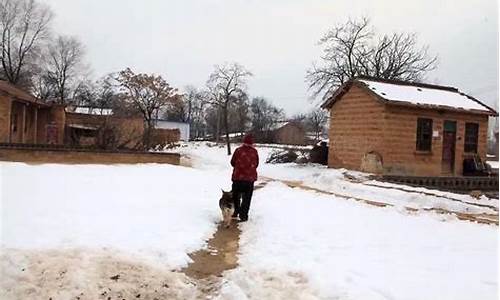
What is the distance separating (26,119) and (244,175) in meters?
26.5

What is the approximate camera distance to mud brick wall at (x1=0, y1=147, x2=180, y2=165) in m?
19.6

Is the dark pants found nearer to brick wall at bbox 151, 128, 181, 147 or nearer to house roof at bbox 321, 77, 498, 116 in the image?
house roof at bbox 321, 77, 498, 116

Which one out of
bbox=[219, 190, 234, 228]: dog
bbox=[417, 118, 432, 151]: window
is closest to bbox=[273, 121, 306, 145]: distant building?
bbox=[417, 118, 432, 151]: window

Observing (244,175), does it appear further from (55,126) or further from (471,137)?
(55,126)

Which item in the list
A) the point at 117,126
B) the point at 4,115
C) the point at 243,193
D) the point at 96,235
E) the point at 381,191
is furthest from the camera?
the point at 117,126

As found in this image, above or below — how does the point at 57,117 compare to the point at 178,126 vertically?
below

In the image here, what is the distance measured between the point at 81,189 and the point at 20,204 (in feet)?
10.6

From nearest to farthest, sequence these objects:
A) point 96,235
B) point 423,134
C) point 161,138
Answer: point 96,235, point 423,134, point 161,138

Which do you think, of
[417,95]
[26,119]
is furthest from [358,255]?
[26,119]

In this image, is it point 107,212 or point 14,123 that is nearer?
point 107,212

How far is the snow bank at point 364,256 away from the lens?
585cm

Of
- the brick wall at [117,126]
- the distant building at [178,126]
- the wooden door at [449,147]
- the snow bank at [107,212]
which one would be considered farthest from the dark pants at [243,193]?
the distant building at [178,126]

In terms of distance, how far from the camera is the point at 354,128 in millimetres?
24672

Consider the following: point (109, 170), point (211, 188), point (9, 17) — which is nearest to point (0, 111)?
point (109, 170)
